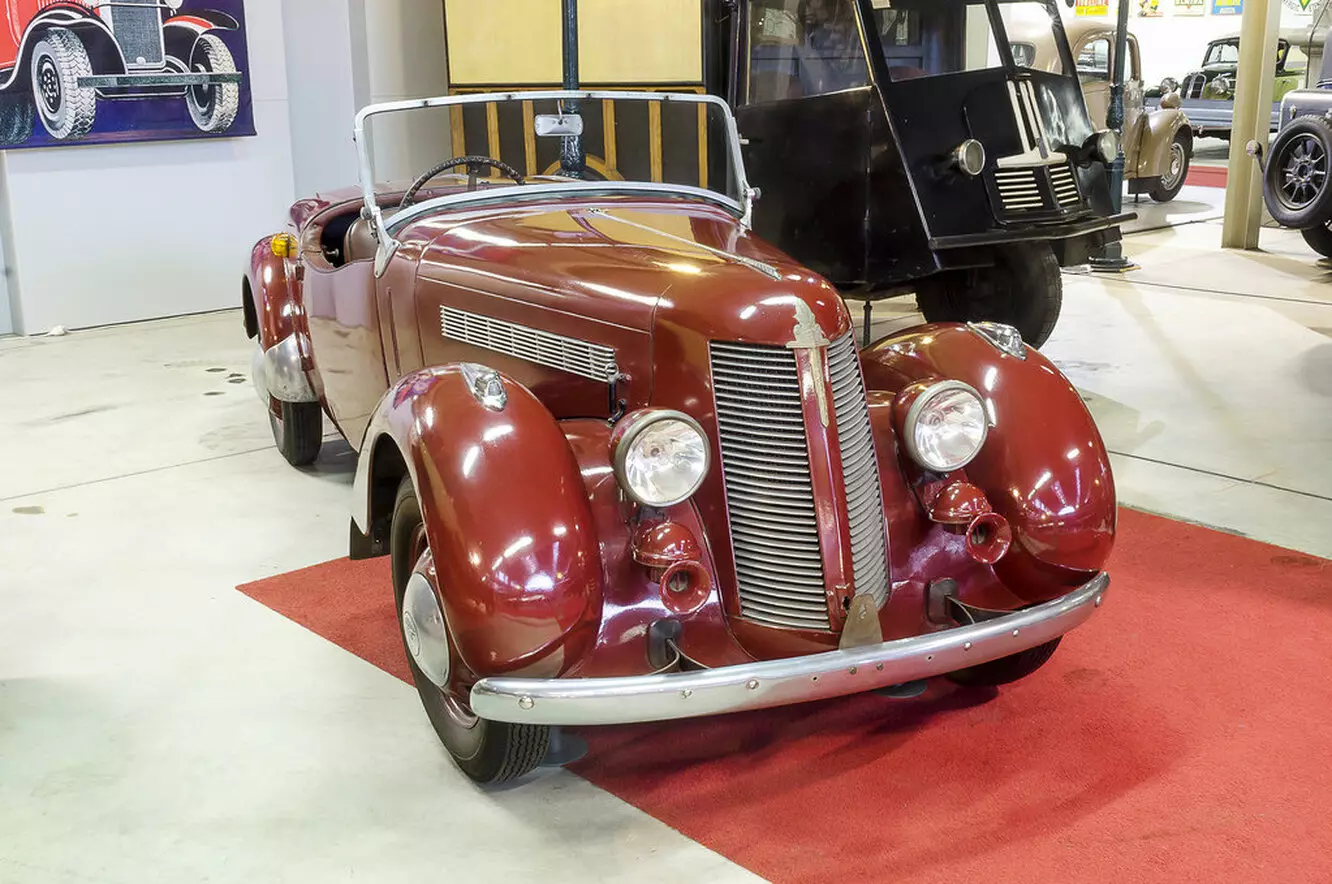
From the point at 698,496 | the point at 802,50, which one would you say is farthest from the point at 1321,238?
the point at 698,496

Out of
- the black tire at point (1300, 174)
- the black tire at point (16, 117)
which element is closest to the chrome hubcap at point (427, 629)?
the black tire at point (16, 117)

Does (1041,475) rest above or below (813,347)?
below

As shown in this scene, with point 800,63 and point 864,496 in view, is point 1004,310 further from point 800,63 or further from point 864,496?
point 864,496

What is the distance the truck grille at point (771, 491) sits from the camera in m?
2.69

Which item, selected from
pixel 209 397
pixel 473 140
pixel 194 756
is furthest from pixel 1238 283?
pixel 194 756

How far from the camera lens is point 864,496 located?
2801 mm

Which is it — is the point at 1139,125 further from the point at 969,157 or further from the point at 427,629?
the point at 427,629

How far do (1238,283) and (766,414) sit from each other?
7.12 metres

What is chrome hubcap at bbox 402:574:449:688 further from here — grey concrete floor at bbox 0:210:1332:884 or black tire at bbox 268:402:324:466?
black tire at bbox 268:402:324:466

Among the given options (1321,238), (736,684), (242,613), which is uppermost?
(736,684)

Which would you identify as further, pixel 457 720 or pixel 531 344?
pixel 531 344

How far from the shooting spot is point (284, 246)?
4.91 meters

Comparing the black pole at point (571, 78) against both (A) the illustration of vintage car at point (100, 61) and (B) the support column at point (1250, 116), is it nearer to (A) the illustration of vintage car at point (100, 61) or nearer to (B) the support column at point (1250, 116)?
(A) the illustration of vintage car at point (100, 61)

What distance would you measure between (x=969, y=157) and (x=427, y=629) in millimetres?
4200
